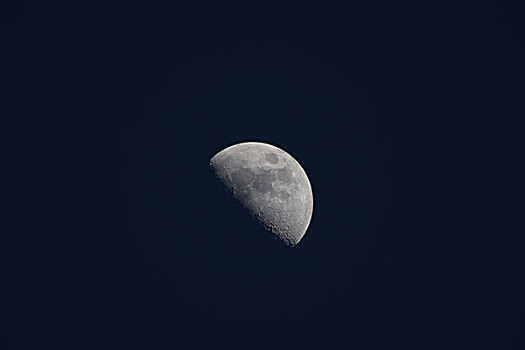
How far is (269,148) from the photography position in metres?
13.0

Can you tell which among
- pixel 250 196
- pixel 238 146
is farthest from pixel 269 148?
pixel 250 196

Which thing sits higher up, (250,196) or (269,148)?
(269,148)

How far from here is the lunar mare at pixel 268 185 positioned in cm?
1202

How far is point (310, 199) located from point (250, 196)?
190 cm

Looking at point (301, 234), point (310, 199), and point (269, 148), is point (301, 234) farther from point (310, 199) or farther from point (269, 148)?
point (269, 148)

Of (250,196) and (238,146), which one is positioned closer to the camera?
(250,196)

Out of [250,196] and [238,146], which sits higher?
[238,146]

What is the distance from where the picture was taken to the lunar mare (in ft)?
39.4

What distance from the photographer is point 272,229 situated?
40.3 ft

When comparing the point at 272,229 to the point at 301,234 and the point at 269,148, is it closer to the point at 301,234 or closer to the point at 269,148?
the point at 301,234

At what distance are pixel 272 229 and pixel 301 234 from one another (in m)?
1.06

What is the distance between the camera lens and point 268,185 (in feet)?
39.5

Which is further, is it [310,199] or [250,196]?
[310,199]

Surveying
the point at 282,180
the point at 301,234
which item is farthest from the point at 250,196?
the point at 301,234
